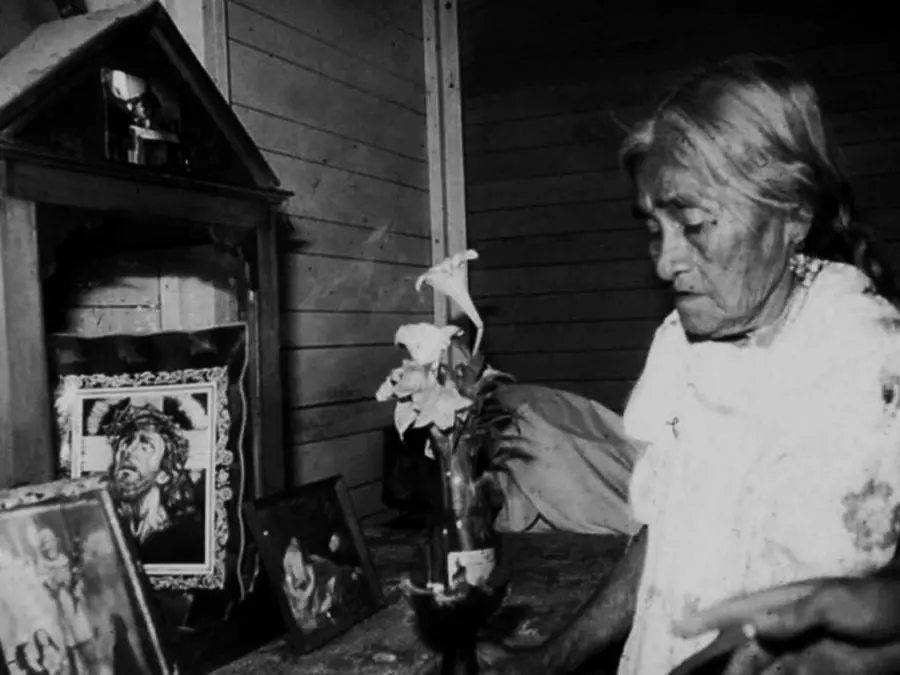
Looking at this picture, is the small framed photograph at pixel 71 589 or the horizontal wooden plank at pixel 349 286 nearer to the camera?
the small framed photograph at pixel 71 589

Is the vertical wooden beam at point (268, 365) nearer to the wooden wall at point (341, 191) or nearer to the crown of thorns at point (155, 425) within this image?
the crown of thorns at point (155, 425)

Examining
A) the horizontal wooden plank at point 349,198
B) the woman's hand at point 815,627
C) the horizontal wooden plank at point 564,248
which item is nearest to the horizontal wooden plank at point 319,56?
the horizontal wooden plank at point 349,198

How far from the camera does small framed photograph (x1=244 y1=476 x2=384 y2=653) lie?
1.41 m

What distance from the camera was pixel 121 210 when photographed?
1.28m

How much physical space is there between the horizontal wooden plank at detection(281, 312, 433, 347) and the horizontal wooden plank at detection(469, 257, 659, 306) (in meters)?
0.48

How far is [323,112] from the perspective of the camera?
247 cm

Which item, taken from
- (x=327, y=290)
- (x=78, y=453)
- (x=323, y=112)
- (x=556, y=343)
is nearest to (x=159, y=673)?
(x=78, y=453)

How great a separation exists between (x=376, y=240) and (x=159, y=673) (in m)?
1.76

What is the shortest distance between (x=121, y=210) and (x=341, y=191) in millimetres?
1289

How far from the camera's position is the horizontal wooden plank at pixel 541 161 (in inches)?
125

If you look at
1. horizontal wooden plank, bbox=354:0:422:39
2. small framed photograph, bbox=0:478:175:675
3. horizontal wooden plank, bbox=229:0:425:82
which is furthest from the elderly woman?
horizontal wooden plank, bbox=354:0:422:39

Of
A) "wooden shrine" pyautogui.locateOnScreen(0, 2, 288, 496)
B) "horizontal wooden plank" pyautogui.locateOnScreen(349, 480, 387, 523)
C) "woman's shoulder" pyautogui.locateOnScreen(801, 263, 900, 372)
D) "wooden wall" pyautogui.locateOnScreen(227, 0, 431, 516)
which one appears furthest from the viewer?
"horizontal wooden plank" pyautogui.locateOnScreen(349, 480, 387, 523)

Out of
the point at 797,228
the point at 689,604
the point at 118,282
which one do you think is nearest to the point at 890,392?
the point at 797,228

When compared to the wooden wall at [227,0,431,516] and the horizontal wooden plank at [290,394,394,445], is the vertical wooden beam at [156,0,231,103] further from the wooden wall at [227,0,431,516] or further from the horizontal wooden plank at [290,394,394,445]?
the horizontal wooden plank at [290,394,394,445]
